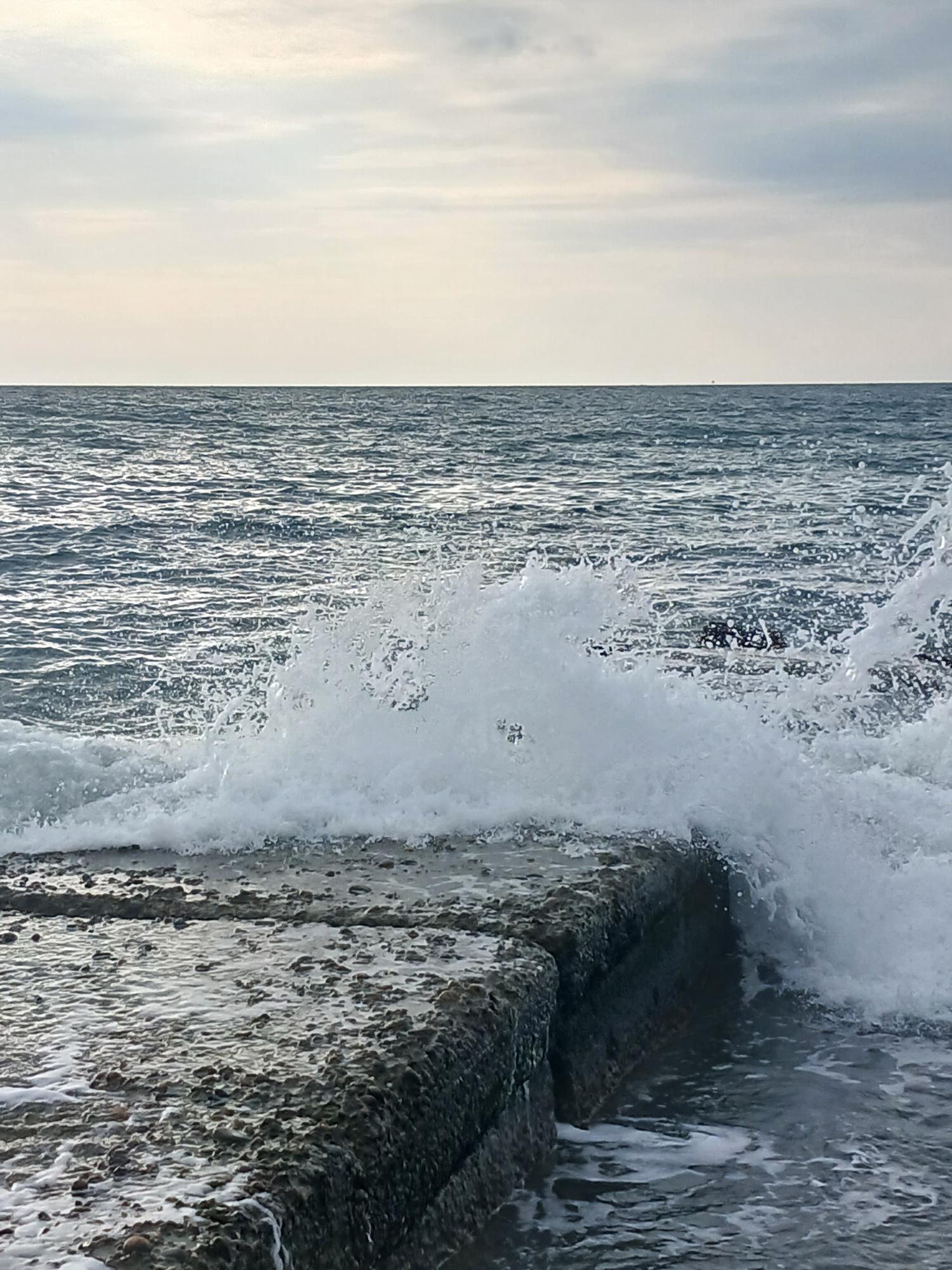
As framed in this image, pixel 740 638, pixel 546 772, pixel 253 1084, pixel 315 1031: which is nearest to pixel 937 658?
pixel 740 638

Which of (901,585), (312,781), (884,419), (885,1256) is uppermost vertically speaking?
(884,419)

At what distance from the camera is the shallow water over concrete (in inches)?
104

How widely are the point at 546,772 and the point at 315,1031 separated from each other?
192cm

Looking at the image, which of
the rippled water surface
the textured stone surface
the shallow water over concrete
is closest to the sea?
the shallow water over concrete

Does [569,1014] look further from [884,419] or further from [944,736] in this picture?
[884,419]

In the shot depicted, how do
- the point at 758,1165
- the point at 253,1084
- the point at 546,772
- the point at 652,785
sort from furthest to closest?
1. the point at 546,772
2. the point at 652,785
3. the point at 758,1165
4. the point at 253,1084

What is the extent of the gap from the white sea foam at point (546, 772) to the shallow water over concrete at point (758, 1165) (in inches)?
16.6

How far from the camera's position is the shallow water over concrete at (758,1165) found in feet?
8.67

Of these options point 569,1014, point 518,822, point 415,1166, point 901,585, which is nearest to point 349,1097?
point 415,1166

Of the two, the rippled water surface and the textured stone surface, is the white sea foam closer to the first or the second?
the textured stone surface

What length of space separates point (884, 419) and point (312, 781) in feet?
139

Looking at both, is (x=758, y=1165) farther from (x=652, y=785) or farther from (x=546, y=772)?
(x=546, y=772)

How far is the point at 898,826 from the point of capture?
4684mm

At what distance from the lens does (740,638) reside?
361 inches
